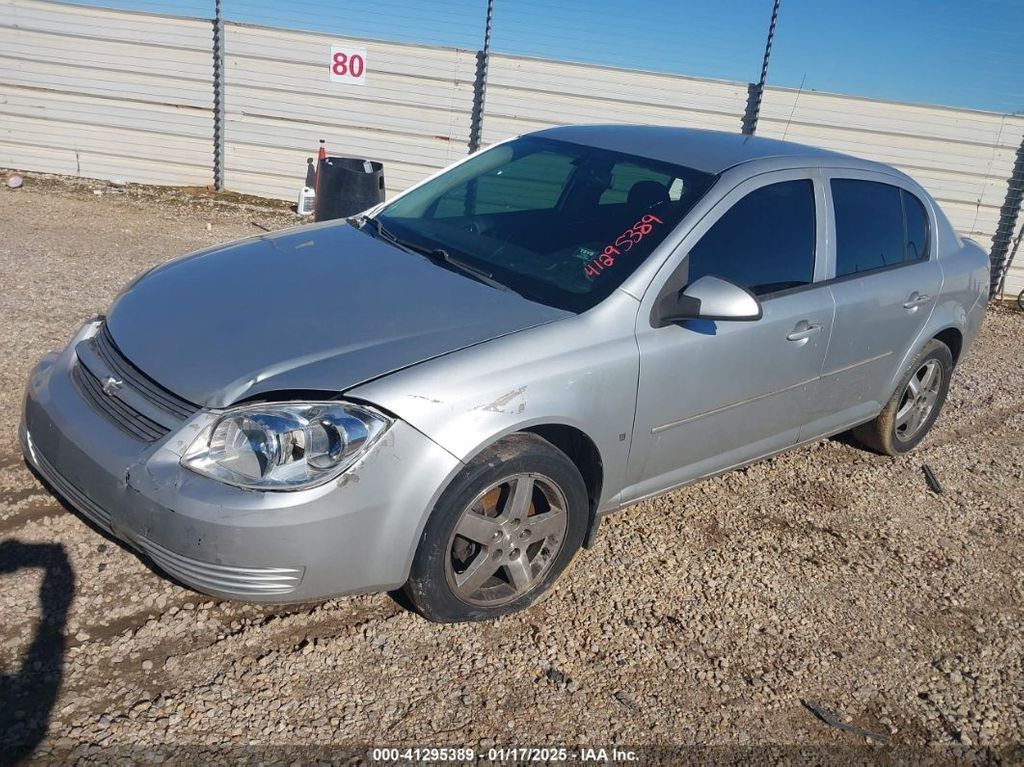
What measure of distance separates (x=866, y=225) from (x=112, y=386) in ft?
11.4

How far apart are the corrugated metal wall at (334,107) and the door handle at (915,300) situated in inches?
290

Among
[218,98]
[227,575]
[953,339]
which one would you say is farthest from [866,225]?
[218,98]

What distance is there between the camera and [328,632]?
3.01 meters

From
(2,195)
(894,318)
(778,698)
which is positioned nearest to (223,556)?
(778,698)

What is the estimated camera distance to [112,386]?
2.90m

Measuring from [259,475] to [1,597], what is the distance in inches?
43.4

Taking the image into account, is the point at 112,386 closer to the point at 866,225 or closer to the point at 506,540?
the point at 506,540

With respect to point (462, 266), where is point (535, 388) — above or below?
below

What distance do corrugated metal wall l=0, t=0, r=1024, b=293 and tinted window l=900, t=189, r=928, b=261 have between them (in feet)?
20.1

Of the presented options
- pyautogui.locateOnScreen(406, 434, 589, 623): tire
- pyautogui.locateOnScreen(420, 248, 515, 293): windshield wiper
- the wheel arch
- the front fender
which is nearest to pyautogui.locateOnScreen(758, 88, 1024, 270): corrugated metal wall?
the wheel arch

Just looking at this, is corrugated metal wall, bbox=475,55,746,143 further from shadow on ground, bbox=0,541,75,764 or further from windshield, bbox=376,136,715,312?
shadow on ground, bbox=0,541,75,764

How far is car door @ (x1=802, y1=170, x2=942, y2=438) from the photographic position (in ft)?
13.4

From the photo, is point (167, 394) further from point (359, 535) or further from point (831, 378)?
point (831, 378)

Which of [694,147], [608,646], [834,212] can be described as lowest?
[608,646]
